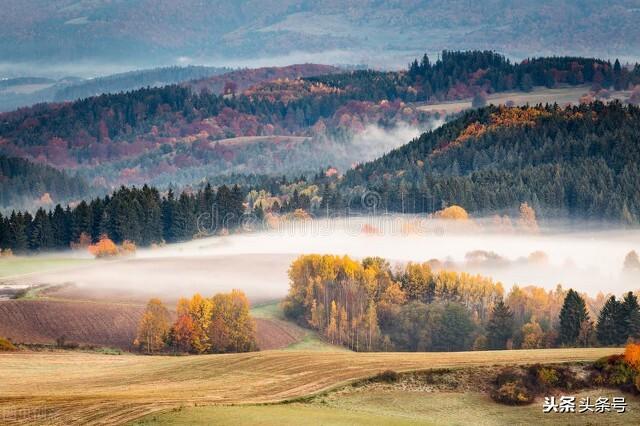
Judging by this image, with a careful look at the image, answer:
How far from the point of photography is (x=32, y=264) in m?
176

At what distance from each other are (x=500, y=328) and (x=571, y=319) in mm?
6936

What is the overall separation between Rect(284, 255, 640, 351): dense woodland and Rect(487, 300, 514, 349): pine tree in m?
0.09

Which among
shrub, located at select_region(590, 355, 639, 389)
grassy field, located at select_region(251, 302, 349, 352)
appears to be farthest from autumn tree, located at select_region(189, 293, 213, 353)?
shrub, located at select_region(590, 355, 639, 389)

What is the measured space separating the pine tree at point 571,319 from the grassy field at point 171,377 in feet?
85.4

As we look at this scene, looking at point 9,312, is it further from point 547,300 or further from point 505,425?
point 505,425

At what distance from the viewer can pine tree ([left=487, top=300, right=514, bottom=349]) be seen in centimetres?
13238

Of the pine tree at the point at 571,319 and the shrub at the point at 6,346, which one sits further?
the pine tree at the point at 571,319

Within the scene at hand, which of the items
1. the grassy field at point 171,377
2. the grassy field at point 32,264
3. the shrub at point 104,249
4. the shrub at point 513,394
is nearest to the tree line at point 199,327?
the grassy field at point 171,377

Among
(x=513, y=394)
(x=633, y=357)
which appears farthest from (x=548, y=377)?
(x=633, y=357)

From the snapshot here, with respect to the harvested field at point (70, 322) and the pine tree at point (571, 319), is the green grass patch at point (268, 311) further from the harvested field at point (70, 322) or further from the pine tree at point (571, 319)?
the pine tree at point (571, 319)

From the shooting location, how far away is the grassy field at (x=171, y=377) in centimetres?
8456

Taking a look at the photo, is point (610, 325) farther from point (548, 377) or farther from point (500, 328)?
point (548, 377)

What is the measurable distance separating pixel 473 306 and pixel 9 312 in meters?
45.9

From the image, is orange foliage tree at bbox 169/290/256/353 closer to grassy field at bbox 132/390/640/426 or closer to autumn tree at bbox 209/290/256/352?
autumn tree at bbox 209/290/256/352
